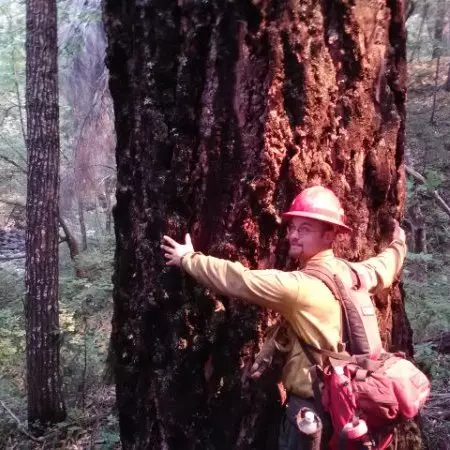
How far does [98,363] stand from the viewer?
8.27 metres

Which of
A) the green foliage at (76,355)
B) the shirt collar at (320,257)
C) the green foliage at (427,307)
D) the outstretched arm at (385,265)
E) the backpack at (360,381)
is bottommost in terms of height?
the green foliage at (76,355)

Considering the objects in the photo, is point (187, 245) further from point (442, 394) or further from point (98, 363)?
point (98, 363)

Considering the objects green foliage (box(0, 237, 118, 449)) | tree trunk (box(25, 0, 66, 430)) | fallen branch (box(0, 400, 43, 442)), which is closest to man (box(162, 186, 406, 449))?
green foliage (box(0, 237, 118, 449))

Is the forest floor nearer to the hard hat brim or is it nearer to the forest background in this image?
the forest background

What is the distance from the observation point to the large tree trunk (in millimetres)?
2586

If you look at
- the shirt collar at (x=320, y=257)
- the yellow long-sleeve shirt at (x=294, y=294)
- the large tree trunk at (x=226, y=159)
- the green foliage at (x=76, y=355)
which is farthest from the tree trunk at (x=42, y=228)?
the shirt collar at (x=320, y=257)

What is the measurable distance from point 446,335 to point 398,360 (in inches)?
184

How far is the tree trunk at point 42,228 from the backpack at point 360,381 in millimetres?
5261

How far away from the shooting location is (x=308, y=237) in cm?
254

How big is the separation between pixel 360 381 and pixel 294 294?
1.54ft

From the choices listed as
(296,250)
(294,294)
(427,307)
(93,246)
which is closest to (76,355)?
(427,307)

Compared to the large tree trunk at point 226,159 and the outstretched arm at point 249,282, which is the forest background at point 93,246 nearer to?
the large tree trunk at point 226,159

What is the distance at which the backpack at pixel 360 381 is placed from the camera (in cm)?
236

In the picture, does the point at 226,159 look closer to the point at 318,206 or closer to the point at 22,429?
the point at 318,206
